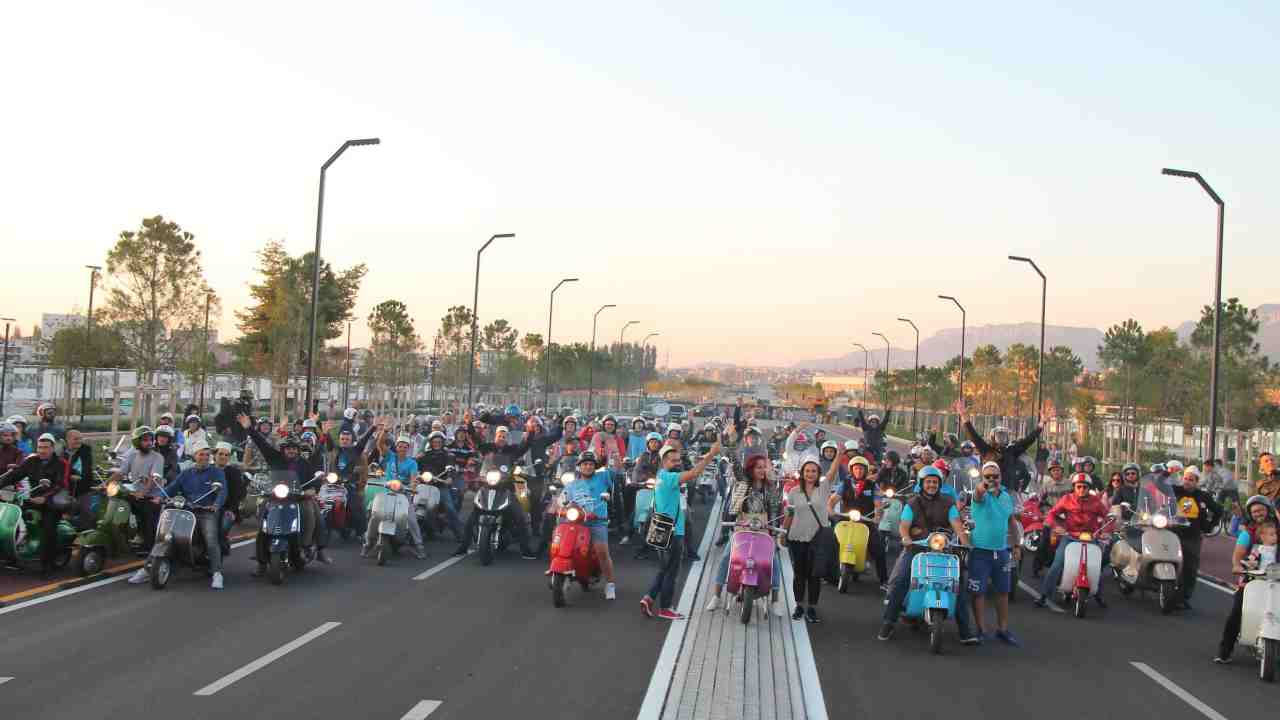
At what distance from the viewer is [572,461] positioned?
1722 centimetres

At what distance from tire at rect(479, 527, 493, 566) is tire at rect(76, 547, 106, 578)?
4.84 m

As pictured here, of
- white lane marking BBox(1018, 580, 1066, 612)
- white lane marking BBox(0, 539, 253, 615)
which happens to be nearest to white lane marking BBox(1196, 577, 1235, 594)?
white lane marking BBox(1018, 580, 1066, 612)

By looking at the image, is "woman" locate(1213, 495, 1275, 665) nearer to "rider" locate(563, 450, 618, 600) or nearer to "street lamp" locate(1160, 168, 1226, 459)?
"rider" locate(563, 450, 618, 600)

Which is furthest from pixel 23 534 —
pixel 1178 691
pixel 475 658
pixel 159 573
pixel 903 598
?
pixel 1178 691

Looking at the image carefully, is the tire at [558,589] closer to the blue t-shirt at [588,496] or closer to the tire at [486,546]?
the blue t-shirt at [588,496]

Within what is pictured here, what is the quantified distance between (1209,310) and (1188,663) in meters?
40.3

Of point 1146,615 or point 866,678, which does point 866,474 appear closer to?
point 1146,615

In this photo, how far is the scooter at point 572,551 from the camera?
1244cm

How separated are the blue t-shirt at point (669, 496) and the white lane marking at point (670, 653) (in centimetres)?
104

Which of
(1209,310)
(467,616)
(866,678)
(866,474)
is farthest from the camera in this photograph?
(1209,310)

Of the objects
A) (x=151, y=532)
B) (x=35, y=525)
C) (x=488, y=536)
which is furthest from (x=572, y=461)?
(x=35, y=525)

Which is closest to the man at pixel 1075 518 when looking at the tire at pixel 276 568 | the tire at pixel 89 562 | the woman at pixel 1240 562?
the woman at pixel 1240 562

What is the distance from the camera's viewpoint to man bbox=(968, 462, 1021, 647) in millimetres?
11359

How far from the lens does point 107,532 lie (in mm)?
13773
